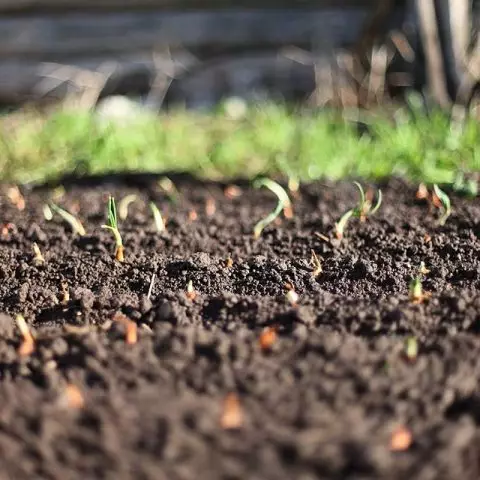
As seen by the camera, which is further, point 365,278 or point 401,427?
point 365,278

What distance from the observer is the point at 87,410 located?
1084 millimetres

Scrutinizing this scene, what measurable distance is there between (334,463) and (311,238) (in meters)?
1.17

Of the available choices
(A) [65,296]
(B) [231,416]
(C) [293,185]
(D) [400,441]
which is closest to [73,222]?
(A) [65,296]

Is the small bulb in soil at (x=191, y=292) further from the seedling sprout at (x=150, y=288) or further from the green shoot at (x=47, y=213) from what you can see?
the green shoot at (x=47, y=213)

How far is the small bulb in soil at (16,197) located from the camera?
2.61 meters

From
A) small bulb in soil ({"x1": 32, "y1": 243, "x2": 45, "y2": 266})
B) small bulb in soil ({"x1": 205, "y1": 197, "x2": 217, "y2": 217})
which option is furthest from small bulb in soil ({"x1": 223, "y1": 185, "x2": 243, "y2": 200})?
small bulb in soil ({"x1": 32, "y1": 243, "x2": 45, "y2": 266})

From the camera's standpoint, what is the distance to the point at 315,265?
1.87 m

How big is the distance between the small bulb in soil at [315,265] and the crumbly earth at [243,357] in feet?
0.04

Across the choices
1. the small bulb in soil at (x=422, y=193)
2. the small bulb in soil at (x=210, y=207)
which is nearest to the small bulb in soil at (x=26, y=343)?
the small bulb in soil at (x=210, y=207)

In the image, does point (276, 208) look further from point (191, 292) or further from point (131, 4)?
point (131, 4)

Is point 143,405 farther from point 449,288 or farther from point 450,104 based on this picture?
point 450,104

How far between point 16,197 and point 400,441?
2.08 metres

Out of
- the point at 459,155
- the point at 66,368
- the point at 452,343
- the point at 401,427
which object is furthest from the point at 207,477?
the point at 459,155

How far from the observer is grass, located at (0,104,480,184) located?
311 centimetres
